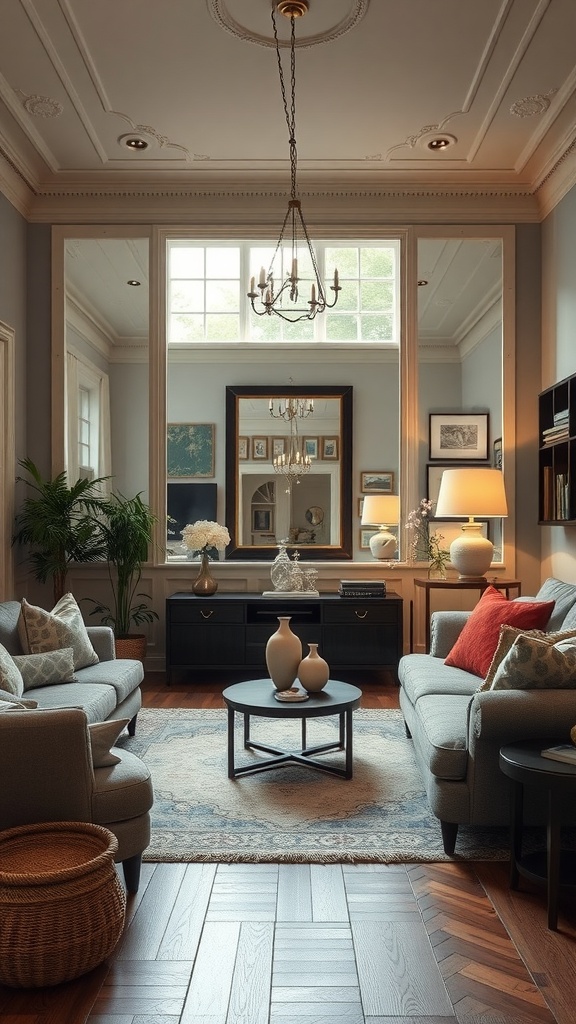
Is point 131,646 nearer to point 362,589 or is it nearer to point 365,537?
point 362,589

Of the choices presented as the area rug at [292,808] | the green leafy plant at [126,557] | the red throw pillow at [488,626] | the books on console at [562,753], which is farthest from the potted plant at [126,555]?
the books on console at [562,753]

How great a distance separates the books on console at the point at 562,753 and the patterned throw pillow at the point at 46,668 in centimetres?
220

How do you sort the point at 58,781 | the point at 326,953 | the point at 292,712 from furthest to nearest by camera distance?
1. the point at 292,712
2. the point at 58,781
3. the point at 326,953

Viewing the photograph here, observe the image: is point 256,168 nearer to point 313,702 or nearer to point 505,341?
point 505,341

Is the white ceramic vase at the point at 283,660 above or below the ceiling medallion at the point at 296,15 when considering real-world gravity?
below

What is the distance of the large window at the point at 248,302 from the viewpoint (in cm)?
657

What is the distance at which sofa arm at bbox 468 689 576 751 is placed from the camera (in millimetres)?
2619

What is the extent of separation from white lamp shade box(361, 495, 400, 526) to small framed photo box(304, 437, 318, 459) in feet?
2.59

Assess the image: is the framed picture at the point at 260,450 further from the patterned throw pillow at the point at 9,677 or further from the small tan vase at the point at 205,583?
the patterned throw pillow at the point at 9,677

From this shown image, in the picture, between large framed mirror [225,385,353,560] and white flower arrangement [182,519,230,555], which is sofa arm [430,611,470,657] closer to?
white flower arrangement [182,519,230,555]

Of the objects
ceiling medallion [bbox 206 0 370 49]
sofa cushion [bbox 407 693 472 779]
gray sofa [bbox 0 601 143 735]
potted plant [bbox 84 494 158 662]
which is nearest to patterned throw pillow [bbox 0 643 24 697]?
gray sofa [bbox 0 601 143 735]

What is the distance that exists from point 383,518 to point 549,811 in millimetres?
3703

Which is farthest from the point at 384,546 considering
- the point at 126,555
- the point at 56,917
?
the point at 56,917

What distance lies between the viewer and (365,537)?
21.5 ft
